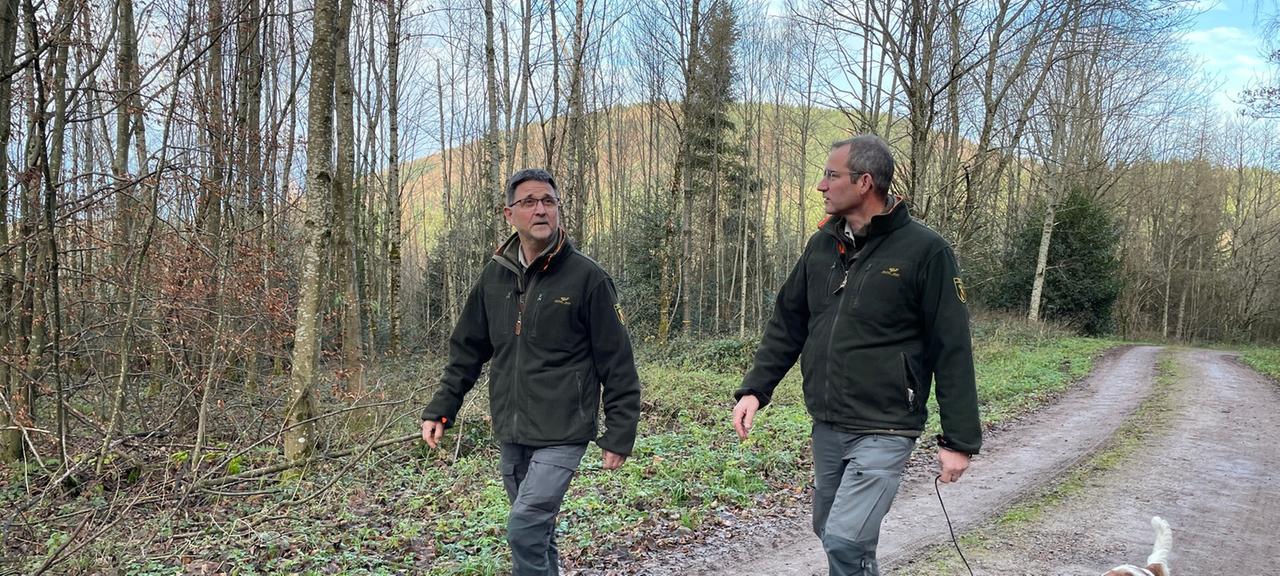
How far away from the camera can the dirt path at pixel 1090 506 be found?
4828 millimetres

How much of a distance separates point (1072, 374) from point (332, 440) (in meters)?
14.3

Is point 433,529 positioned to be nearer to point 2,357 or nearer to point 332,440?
point 332,440

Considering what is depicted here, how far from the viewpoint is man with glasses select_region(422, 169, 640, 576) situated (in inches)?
123

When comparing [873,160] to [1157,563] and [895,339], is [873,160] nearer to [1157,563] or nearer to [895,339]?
[895,339]

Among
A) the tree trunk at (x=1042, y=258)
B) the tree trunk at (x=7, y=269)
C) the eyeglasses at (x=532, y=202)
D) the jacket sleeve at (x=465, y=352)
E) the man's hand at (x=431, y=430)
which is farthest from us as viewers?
the tree trunk at (x=1042, y=258)

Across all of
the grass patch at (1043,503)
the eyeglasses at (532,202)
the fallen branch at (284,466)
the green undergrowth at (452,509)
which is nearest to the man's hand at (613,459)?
the eyeglasses at (532,202)

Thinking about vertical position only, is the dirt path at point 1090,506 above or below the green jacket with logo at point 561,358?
below

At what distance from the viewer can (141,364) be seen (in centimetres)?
837

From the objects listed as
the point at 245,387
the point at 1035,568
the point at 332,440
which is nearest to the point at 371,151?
the point at 245,387

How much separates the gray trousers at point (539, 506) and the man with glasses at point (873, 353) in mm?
1115

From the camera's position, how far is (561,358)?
3.25 meters

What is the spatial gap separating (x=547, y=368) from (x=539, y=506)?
0.61 meters

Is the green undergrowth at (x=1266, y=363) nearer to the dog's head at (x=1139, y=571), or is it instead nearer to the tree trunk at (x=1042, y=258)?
the tree trunk at (x=1042, y=258)

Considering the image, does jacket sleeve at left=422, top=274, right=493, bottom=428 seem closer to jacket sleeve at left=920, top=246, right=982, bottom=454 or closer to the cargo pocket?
the cargo pocket
